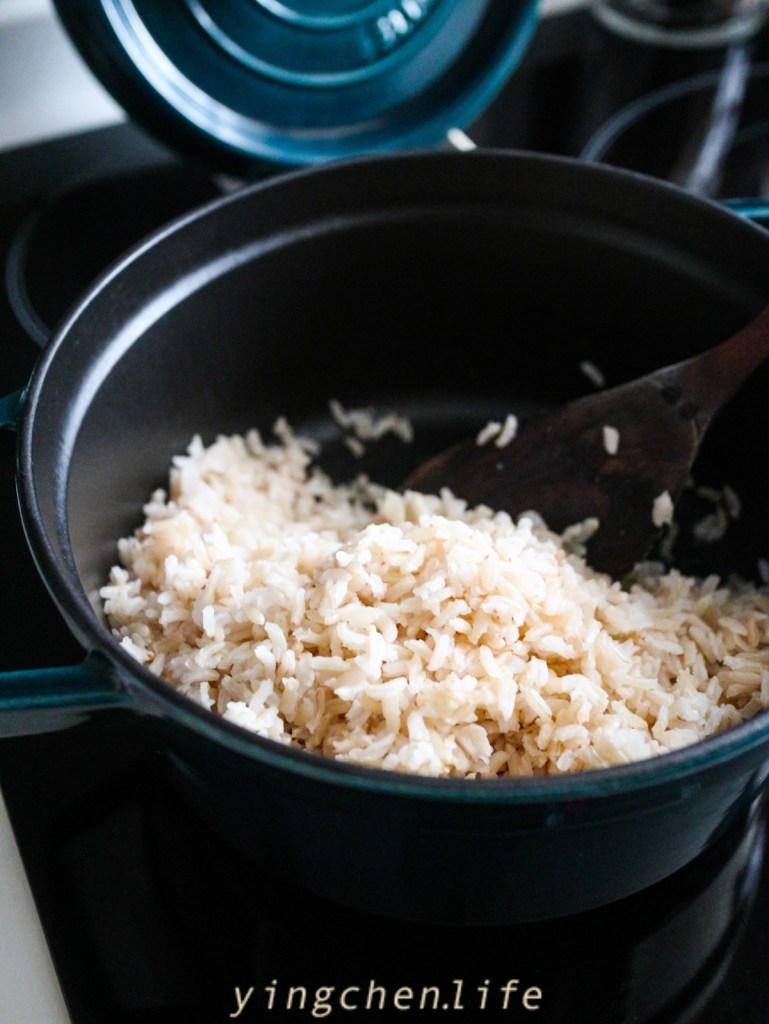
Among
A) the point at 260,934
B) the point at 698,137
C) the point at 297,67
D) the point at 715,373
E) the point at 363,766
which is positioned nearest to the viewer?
the point at 363,766

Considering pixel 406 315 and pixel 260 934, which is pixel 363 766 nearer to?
pixel 260 934

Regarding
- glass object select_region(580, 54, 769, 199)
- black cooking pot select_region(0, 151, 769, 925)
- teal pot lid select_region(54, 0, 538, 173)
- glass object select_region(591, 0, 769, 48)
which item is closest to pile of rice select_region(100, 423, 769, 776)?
black cooking pot select_region(0, 151, 769, 925)

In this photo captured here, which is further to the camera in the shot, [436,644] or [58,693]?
[436,644]

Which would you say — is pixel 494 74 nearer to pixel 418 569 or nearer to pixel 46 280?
pixel 46 280

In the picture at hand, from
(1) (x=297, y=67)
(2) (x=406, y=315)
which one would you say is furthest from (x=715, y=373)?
(1) (x=297, y=67)

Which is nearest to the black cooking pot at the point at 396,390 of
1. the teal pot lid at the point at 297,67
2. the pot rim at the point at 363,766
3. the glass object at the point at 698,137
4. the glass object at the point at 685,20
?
the pot rim at the point at 363,766

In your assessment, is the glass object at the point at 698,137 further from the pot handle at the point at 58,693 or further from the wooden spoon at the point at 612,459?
the pot handle at the point at 58,693
